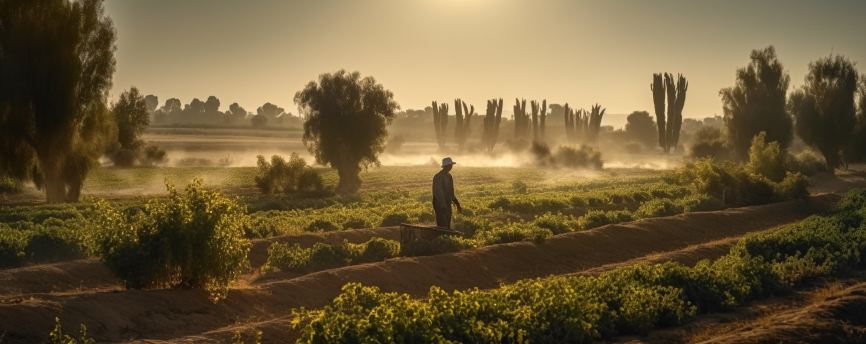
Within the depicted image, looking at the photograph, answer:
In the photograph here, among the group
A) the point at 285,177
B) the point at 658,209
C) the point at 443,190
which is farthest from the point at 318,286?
the point at 285,177

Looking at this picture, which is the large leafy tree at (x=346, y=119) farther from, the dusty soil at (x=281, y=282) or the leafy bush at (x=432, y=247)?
the leafy bush at (x=432, y=247)

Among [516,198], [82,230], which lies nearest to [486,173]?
[516,198]

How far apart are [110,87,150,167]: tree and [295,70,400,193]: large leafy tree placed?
27936mm

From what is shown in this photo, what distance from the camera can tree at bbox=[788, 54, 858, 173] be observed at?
6125cm

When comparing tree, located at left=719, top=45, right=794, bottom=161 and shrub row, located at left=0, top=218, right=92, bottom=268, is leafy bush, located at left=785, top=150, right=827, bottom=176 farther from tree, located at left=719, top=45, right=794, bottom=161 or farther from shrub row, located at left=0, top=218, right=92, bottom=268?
shrub row, located at left=0, top=218, right=92, bottom=268

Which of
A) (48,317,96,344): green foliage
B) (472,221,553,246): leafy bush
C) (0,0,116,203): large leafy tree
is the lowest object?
(472,221,553,246): leafy bush

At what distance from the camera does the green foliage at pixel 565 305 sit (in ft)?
32.1

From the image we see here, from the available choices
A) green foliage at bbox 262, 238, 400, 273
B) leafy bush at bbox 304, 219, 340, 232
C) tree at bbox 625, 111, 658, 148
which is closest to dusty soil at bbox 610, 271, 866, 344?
green foliage at bbox 262, 238, 400, 273

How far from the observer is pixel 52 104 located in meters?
34.3

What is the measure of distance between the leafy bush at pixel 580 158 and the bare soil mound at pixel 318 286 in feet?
170

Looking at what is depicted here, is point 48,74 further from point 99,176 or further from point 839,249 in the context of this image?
point 839,249

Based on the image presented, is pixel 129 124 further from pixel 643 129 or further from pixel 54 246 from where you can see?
pixel 643 129

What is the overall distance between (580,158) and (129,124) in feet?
125

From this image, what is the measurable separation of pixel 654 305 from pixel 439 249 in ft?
21.5
